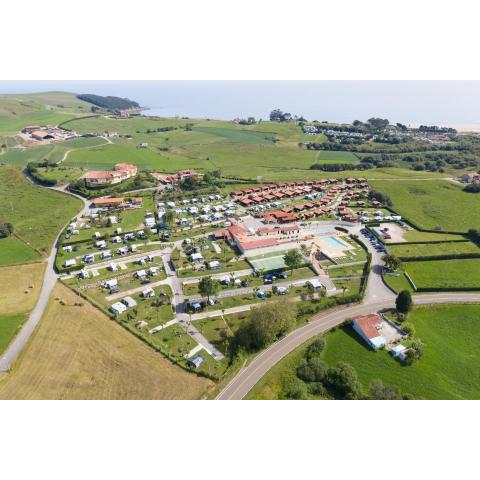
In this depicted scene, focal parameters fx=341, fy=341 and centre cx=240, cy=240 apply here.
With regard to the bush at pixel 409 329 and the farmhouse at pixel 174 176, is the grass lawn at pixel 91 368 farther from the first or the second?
the farmhouse at pixel 174 176

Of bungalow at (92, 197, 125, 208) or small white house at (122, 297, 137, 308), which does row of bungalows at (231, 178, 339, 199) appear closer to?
bungalow at (92, 197, 125, 208)

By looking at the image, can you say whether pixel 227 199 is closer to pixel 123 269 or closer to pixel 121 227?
pixel 121 227

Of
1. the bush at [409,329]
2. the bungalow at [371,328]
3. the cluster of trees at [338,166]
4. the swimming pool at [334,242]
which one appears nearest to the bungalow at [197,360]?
the bungalow at [371,328]

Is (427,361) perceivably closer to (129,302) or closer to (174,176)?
(129,302)

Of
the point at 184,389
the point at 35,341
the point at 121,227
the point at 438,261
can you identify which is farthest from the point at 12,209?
the point at 438,261

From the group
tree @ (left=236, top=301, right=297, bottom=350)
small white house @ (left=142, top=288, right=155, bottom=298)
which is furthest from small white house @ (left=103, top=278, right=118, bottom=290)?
tree @ (left=236, top=301, right=297, bottom=350)

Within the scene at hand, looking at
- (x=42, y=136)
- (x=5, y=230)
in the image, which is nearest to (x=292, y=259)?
(x=5, y=230)
